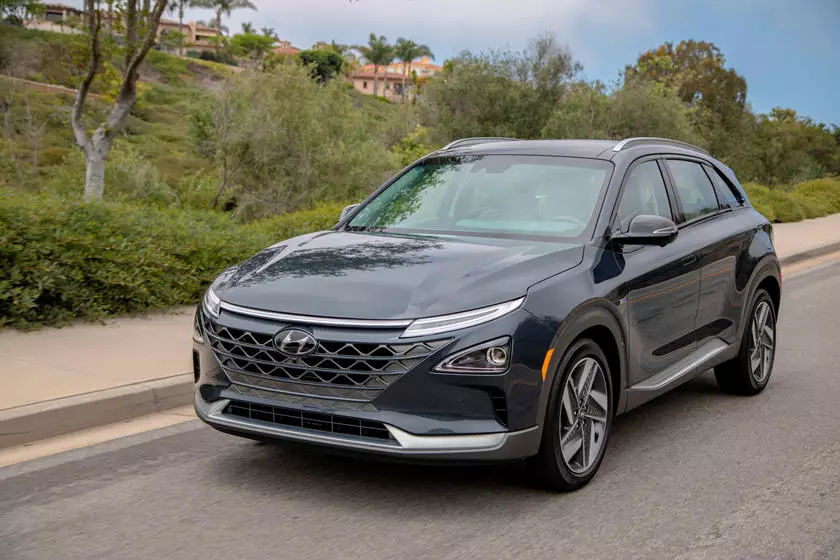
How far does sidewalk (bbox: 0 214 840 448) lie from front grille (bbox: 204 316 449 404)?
1.82m

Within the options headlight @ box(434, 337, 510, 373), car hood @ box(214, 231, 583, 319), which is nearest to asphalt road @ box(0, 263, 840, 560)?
headlight @ box(434, 337, 510, 373)

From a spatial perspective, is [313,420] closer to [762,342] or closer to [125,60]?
[762,342]

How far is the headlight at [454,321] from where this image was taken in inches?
166

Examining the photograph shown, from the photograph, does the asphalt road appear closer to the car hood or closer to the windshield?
the car hood

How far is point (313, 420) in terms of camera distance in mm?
4348

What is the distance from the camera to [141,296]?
885 centimetres

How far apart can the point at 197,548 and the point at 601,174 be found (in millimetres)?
3047

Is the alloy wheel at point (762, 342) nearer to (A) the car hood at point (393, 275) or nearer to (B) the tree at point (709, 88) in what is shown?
(A) the car hood at point (393, 275)

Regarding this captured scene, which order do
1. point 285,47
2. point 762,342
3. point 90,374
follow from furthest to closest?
point 285,47 → point 762,342 → point 90,374

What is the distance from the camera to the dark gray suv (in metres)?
4.21

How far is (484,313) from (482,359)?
0.21 m

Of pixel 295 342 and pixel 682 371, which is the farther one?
pixel 682 371

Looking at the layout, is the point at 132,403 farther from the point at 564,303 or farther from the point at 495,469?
the point at 564,303

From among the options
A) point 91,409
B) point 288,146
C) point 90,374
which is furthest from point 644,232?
Result: point 288,146
